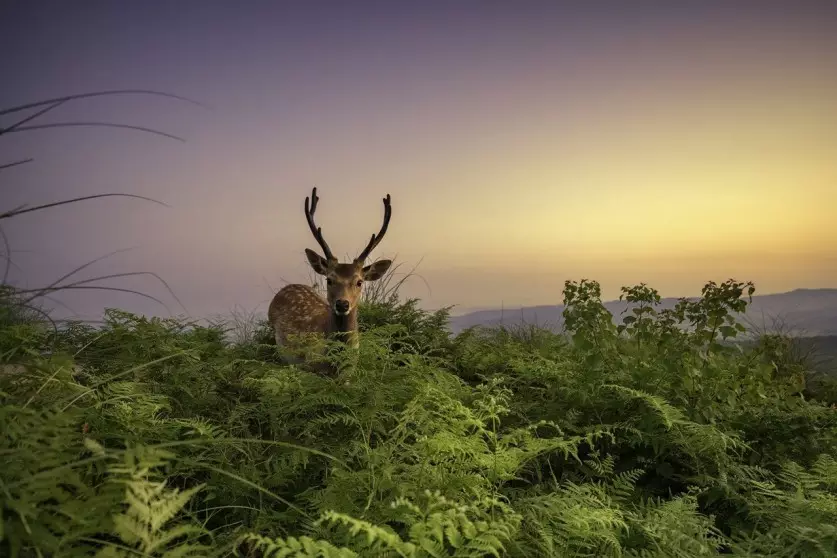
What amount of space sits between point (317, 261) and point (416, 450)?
5785mm

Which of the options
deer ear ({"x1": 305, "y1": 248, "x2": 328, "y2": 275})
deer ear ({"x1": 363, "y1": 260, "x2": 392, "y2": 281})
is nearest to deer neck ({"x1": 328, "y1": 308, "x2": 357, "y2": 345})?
deer ear ({"x1": 363, "y1": 260, "x2": 392, "y2": 281})

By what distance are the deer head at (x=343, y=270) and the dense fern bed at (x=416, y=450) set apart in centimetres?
149

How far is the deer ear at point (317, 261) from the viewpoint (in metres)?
8.36

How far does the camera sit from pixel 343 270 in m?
7.96

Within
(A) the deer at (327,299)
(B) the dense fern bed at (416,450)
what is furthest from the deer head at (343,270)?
(B) the dense fern bed at (416,450)

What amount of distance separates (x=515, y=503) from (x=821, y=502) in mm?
1576

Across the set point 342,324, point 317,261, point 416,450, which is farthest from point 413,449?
point 317,261

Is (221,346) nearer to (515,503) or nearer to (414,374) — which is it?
(414,374)

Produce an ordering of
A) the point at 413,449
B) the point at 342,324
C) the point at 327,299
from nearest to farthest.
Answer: the point at 413,449 < the point at 342,324 < the point at 327,299

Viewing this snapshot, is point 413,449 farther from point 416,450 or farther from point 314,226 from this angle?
point 314,226

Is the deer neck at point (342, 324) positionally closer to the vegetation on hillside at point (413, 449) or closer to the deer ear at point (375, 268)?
the deer ear at point (375, 268)

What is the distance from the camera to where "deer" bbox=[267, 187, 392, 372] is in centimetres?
775

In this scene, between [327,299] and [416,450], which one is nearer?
[416,450]

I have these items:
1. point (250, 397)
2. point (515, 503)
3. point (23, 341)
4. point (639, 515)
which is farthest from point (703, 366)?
point (23, 341)
